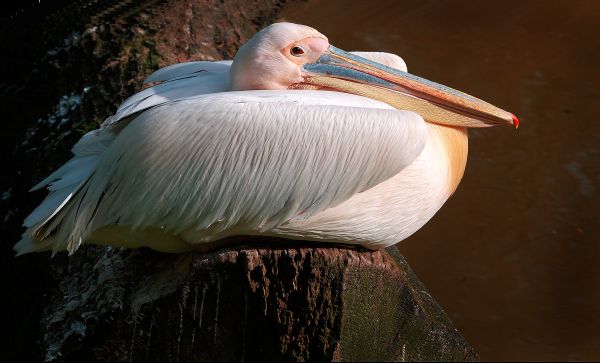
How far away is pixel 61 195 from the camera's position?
318cm

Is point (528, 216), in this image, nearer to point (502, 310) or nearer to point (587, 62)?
point (502, 310)

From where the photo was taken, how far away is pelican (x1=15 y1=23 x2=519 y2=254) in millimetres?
3000

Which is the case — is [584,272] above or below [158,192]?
below

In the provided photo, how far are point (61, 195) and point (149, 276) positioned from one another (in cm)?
43

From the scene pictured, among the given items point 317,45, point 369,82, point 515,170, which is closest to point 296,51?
point 317,45

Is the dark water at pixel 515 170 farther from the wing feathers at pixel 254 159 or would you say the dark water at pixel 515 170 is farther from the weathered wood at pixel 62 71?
the wing feathers at pixel 254 159

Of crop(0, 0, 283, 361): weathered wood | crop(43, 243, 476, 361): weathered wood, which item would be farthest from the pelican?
crop(0, 0, 283, 361): weathered wood

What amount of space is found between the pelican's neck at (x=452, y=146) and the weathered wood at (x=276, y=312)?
0.42 metres

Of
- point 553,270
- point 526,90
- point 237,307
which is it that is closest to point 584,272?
point 553,270

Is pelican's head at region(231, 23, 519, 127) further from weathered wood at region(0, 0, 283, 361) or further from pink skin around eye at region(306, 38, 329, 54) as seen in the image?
weathered wood at region(0, 0, 283, 361)

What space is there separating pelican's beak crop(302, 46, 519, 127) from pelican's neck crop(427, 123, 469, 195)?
0.13ft

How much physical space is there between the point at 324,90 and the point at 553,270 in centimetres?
186

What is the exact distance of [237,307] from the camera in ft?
9.86

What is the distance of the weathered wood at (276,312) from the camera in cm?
292
